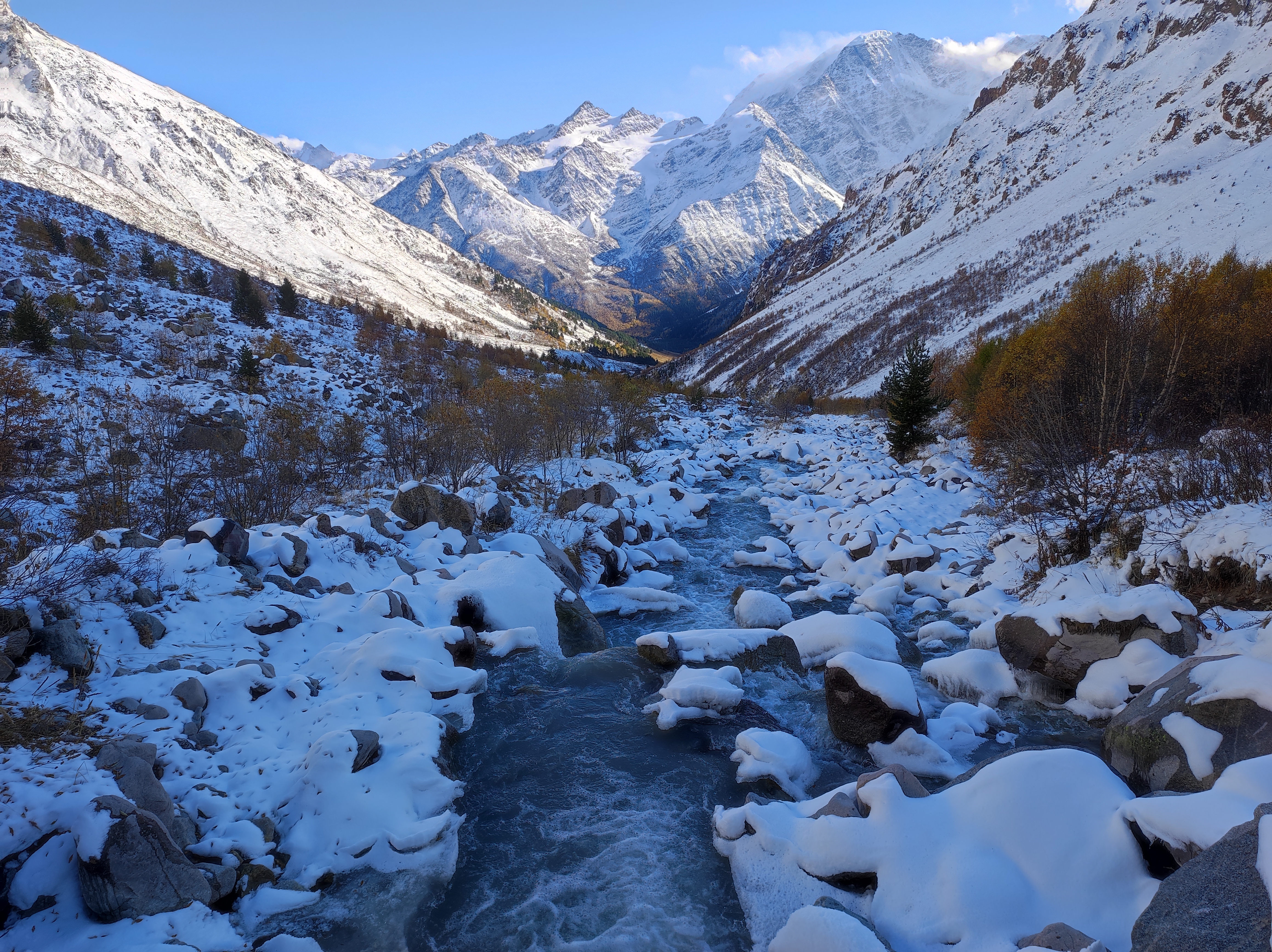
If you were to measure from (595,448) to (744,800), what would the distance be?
23.1 meters

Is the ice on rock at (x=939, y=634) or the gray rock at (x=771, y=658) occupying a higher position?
the gray rock at (x=771, y=658)

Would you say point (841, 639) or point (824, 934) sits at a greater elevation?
point (841, 639)

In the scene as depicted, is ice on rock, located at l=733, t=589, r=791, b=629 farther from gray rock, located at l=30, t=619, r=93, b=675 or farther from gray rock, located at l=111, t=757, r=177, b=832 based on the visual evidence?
gray rock, located at l=30, t=619, r=93, b=675

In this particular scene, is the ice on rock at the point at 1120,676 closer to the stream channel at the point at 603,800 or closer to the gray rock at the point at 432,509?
the stream channel at the point at 603,800

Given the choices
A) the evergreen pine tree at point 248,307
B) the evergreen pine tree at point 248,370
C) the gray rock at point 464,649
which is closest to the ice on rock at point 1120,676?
the gray rock at point 464,649

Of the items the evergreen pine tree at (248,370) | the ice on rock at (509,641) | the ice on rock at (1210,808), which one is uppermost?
the evergreen pine tree at (248,370)

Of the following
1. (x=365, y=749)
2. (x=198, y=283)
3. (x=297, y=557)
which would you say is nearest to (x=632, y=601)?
(x=297, y=557)

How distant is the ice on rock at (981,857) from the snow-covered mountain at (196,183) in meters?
76.1

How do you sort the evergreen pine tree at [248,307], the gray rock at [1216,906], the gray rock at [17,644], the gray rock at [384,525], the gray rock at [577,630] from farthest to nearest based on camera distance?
the evergreen pine tree at [248,307] → the gray rock at [384,525] → the gray rock at [577,630] → the gray rock at [17,644] → the gray rock at [1216,906]

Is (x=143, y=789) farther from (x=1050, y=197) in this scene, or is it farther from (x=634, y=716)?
(x=1050, y=197)

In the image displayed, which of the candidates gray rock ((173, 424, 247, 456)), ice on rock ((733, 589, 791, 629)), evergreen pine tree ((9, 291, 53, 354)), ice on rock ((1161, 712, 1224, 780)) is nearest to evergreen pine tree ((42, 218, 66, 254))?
evergreen pine tree ((9, 291, 53, 354))

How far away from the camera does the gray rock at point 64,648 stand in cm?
610

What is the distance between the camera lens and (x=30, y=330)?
20.1 meters

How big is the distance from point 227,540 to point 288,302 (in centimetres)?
3929
